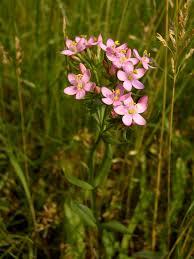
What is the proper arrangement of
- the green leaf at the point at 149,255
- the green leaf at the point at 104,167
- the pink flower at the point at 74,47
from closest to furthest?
1. the pink flower at the point at 74,47
2. the green leaf at the point at 104,167
3. the green leaf at the point at 149,255

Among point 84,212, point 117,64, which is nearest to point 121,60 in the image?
point 117,64

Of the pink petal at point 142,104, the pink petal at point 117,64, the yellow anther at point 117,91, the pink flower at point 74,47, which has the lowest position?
the pink petal at point 142,104

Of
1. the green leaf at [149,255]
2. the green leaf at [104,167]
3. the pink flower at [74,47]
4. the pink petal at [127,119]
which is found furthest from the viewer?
the green leaf at [149,255]

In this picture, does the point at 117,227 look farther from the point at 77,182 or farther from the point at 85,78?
the point at 85,78

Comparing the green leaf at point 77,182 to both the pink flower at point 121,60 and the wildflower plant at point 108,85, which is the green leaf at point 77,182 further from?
the pink flower at point 121,60

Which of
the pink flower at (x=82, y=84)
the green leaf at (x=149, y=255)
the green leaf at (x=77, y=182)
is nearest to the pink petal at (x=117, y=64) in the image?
the pink flower at (x=82, y=84)

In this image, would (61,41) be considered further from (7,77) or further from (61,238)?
(61,238)
